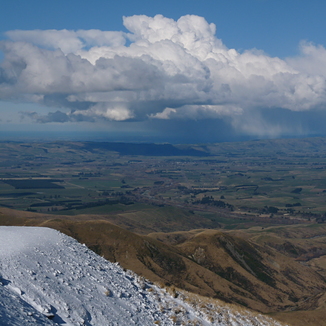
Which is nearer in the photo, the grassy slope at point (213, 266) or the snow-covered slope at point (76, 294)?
the snow-covered slope at point (76, 294)

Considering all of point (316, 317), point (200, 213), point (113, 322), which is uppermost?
point (113, 322)

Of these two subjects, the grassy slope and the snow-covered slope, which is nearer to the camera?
the snow-covered slope

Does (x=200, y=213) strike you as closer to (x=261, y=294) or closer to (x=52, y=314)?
(x=261, y=294)

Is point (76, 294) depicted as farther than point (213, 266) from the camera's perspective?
No

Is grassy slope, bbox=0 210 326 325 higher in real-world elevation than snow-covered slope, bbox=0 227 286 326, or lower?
lower

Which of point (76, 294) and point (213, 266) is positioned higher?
point (76, 294)

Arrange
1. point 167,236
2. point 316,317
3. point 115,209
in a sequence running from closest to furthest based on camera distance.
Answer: point 316,317 < point 167,236 < point 115,209

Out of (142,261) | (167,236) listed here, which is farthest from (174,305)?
(167,236)

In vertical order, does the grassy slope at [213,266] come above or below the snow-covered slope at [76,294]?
below
